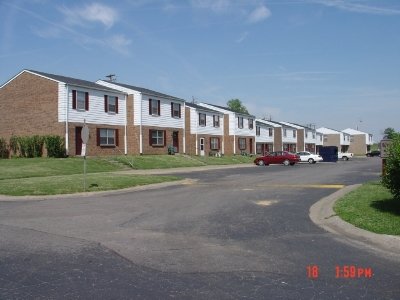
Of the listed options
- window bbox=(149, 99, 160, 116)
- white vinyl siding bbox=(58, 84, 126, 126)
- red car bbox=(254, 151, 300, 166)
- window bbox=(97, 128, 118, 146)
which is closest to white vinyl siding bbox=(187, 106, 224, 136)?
window bbox=(149, 99, 160, 116)

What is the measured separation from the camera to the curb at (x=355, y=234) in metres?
7.49

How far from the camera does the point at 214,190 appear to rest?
1744 centimetres

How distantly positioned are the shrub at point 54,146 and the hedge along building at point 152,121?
26.4ft

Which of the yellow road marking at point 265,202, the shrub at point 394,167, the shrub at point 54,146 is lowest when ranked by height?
the yellow road marking at point 265,202

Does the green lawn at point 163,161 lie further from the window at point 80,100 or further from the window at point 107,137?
the window at point 80,100

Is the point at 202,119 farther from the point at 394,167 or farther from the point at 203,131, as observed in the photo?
the point at 394,167

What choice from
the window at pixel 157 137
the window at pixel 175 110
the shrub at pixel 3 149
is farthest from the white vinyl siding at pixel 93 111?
the shrub at pixel 3 149

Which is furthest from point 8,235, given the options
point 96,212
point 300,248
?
point 300,248

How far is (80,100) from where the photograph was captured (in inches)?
1384

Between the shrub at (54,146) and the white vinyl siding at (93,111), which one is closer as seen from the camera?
the shrub at (54,146)

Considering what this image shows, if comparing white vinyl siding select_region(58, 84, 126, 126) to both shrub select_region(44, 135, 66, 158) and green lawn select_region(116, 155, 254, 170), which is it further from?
green lawn select_region(116, 155, 254, 170)

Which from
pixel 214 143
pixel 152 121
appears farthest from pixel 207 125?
pixel 152 121

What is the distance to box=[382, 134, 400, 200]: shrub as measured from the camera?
32.8ft

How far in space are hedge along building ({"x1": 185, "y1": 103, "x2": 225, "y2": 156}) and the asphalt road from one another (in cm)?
3674
